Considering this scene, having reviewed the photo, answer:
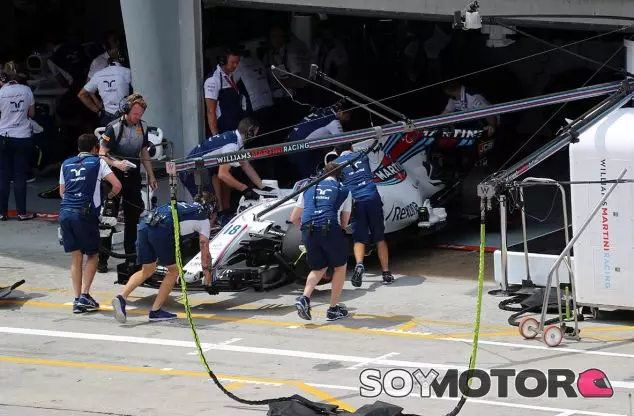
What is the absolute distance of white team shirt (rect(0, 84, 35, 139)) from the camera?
A: 1827cm

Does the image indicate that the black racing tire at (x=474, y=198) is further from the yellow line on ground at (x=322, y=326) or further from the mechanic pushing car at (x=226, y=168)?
the yellow line on ground at (x=322, y=326)

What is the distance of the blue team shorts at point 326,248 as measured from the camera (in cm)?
1334

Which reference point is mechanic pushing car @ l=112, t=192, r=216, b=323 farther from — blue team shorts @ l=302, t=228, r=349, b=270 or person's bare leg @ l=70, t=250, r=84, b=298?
blue team shorts @ l=302, t=228, r=349, b=270

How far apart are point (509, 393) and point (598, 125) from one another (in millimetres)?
3307

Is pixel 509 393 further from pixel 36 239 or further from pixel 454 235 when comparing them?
pixel 36 239

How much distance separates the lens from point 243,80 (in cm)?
1898

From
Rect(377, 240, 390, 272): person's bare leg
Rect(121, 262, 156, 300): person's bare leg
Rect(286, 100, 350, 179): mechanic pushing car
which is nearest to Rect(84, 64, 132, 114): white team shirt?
Rect(286, 100, 350, 179): mechanic pushing car

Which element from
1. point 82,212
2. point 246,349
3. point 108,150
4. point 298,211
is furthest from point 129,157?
point 246,349

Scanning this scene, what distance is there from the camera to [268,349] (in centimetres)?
1234

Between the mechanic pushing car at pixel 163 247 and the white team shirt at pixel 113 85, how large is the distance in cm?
506

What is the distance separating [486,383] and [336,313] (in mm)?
2807

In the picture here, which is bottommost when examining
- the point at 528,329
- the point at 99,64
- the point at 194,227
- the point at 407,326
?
the point at 407,326

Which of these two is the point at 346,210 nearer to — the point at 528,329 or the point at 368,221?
the point at 368,221

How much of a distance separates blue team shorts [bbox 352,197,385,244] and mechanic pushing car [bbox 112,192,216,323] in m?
2.03
